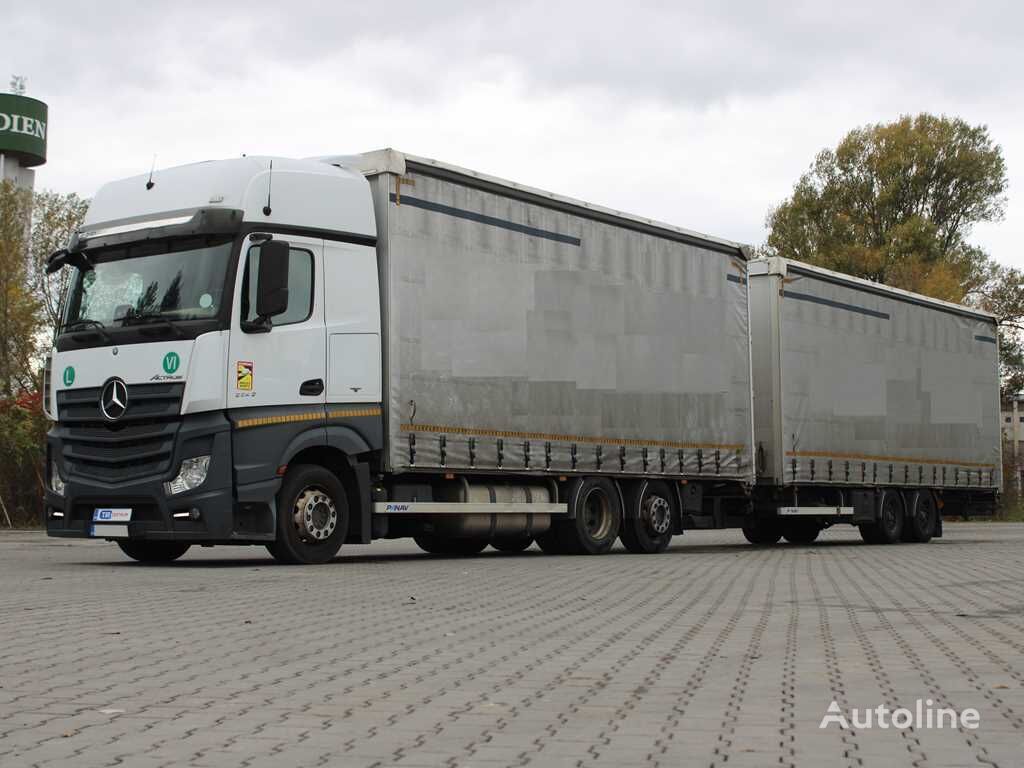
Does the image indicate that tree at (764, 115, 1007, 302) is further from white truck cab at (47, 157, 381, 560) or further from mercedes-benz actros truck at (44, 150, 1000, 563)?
white truck cab at (47, 157, 381, 560)

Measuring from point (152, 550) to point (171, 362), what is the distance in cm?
325

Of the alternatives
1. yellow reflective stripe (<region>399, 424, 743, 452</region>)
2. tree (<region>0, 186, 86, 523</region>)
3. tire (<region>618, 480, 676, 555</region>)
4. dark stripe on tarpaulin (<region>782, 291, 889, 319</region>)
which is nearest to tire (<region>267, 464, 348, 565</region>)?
yellow reflective stripe (<region>399, 424, 743, 452</region>)

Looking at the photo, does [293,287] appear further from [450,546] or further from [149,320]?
[450,546]

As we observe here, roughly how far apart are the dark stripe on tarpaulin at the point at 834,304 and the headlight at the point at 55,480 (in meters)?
11.8

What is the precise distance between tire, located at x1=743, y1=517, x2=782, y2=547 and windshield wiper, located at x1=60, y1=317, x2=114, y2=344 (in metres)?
12.4

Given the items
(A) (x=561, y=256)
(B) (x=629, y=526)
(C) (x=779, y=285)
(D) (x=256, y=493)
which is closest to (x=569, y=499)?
(B) (x=629, y=526)

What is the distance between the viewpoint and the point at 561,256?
17812 millimetres

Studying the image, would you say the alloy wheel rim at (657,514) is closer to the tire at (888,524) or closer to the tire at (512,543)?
the tire at (512,543)

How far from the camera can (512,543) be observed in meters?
19.2

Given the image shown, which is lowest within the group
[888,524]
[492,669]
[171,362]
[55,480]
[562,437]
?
[492,669]

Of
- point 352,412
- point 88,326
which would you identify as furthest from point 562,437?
point 88,326

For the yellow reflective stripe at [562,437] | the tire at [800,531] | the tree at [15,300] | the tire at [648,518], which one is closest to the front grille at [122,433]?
the yellow reflective stripe at [562,437]

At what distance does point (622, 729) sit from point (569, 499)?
12238mm

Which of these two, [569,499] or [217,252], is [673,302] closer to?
[569,499]
